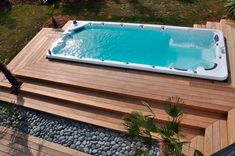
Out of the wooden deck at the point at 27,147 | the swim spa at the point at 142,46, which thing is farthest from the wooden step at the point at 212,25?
the wooden deck at the point at 27,147

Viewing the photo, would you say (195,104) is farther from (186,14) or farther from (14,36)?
(14,36)

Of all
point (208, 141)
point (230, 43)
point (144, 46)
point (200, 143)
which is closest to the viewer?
point (208, 141)

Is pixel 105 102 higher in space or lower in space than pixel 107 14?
lower

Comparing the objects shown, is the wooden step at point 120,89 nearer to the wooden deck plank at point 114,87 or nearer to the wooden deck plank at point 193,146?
the wooden deck plank at point 114,87

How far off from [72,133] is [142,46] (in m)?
3.74

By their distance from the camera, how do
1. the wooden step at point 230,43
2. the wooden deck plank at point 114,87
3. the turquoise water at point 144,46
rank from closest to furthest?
the wooden deck plank at point 114,87
the wooden step at point 230,43
the turquoise water at point 144,46

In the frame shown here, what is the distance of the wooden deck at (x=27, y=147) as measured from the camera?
6.08 metres

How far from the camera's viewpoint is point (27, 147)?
6.33 metres

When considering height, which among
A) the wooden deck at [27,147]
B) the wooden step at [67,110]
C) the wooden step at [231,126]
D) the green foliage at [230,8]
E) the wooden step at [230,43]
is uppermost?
the green foliage at [230,8]

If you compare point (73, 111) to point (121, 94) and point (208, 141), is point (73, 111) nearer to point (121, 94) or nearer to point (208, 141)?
point (121, 94)

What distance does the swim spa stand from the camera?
296 inches

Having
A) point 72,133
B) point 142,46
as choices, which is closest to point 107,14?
point 142,46

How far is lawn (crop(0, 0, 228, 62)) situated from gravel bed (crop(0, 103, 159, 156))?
279cm

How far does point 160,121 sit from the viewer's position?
614 cm
